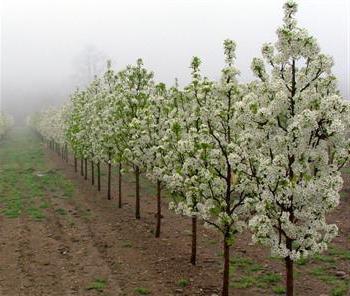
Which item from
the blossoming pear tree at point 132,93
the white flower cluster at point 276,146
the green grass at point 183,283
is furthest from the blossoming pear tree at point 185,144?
the blossoming pear tree at point 132,93

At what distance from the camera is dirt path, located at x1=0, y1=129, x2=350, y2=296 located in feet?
61.6

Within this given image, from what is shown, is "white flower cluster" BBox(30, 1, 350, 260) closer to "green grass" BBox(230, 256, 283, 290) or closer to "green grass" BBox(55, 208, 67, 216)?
"green grass" BBox(230, 256, 283, 290)

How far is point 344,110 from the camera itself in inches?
482

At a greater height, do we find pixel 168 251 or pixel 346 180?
pixel 346 180

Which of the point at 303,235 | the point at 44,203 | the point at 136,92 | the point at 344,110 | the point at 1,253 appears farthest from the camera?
the point at 44,203

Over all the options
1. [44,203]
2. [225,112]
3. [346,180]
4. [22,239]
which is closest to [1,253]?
[22,239]

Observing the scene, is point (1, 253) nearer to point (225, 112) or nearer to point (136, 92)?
point (136, 92)

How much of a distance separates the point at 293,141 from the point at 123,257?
1260 cm

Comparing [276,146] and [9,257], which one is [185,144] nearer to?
[276,146]

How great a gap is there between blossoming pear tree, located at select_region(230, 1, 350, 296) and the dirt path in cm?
606

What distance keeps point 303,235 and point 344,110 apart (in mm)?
3677

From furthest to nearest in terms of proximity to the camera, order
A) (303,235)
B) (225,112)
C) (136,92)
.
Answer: (136,92) → (225,112) → (303,235)

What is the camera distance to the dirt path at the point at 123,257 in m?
18.8

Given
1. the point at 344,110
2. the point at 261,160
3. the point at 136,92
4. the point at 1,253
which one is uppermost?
the point at 136,92
